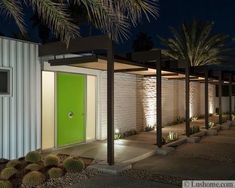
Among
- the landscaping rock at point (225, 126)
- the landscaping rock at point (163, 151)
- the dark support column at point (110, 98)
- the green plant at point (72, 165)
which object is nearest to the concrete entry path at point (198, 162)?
the landscaping rock at point (163, 151)

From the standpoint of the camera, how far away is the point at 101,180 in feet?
21.9

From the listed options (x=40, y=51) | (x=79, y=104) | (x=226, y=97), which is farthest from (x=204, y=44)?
(x=40, y=51)

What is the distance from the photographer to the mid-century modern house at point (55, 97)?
26.6 feet

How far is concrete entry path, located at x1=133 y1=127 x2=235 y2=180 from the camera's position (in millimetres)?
7262

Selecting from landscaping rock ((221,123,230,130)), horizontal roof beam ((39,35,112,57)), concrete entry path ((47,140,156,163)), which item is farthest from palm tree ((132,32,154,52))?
horizontal roof beam ((39,35,112,57))

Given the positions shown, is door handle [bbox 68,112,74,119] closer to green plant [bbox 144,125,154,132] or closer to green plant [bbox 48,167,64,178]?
green plant [bbox 48,167,64,178]

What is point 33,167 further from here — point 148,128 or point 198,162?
point 148,128

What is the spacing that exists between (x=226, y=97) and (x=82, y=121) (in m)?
18.1

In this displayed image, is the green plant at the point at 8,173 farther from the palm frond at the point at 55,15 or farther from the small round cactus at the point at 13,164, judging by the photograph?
the palm frond at the point at 55,15

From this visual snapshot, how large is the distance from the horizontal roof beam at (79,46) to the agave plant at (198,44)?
14630 millimetres

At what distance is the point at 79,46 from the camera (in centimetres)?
804

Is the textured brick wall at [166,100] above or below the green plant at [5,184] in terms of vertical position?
above

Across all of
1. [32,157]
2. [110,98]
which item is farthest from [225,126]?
[32,157]

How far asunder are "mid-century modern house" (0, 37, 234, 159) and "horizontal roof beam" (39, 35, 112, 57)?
0.05 metres
